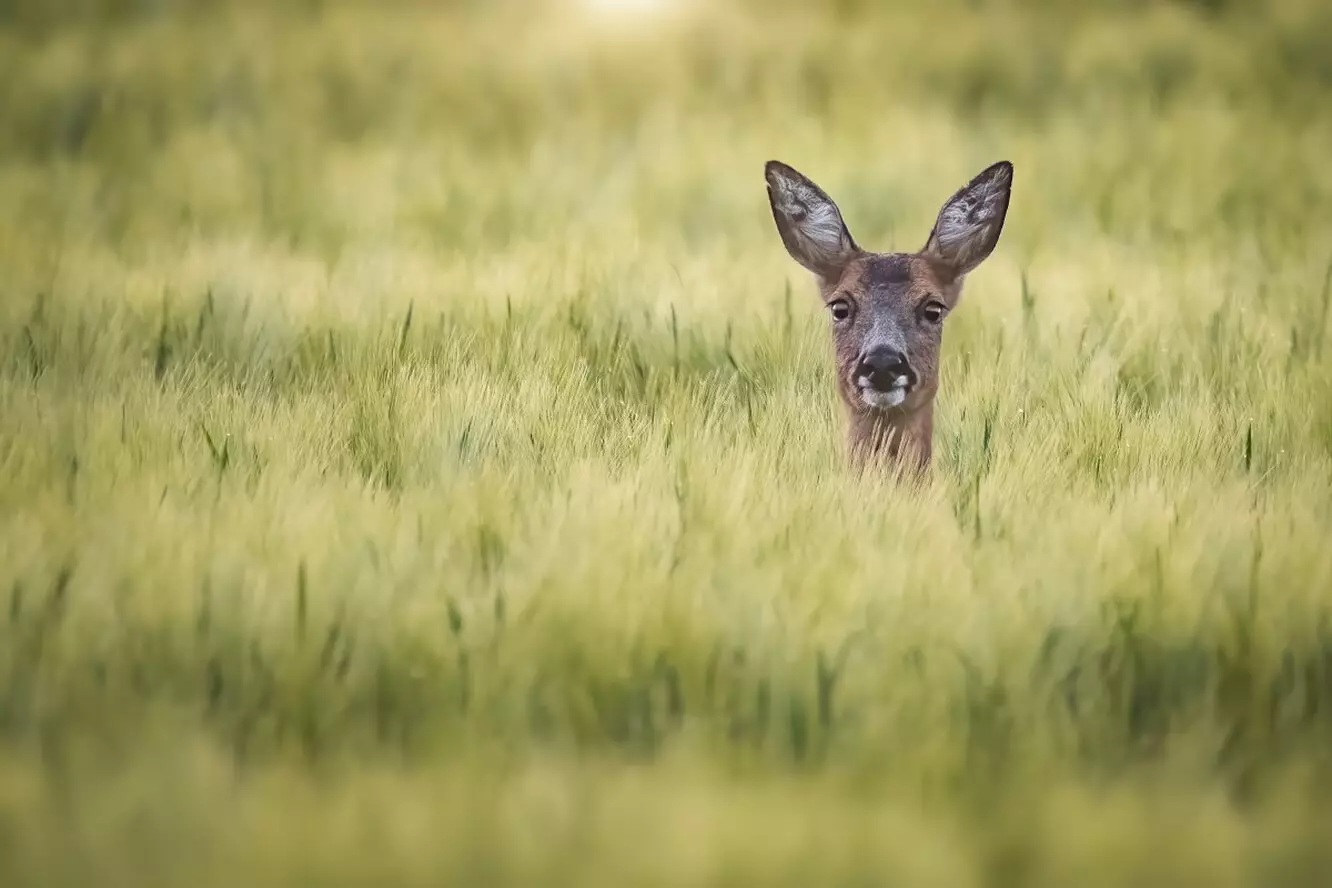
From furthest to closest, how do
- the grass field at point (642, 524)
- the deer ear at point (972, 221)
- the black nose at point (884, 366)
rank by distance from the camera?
the deer ear at point (972, 221) < the black nose at point (884, 366) < the grass field at point (642, 524)

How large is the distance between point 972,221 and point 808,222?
49 centimetres

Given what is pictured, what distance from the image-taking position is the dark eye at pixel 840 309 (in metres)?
4.80

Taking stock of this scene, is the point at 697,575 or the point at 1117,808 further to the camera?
the point at 697,575

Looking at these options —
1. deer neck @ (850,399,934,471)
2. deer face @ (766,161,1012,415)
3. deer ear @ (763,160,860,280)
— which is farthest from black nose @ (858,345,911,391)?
deer ear @ (763,160,860,280)

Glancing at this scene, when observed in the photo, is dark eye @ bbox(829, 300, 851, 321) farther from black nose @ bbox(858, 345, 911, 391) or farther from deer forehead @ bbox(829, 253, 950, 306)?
black nose @ bbox(858, 345, 911, 391)

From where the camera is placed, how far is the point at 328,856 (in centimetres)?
225

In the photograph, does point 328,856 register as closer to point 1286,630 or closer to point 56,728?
point 56,728

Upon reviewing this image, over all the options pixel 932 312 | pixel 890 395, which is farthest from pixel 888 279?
pixel 890 395

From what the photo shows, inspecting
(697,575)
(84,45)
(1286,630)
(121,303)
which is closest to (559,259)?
(121,303)

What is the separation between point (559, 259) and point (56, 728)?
427cm

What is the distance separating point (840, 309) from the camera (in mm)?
4832

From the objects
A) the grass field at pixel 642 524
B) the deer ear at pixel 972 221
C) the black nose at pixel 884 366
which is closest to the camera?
the grass field at pixel 642 524

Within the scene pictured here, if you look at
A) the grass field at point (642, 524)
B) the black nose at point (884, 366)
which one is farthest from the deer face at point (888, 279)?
the grass field at point (642, 524)

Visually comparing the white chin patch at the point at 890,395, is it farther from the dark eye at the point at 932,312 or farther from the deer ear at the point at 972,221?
the deer ear at the point at 972,221
